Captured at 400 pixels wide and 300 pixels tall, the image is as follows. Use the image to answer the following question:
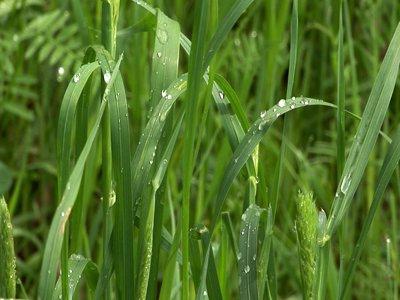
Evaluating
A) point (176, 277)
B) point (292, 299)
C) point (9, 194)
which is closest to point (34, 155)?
point (9, 194)

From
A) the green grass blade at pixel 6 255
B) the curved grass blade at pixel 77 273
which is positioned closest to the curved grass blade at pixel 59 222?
the green grass blade at pixel 6 255

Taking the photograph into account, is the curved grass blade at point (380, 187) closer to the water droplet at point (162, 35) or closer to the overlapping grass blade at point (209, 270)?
the overlapping grass blade at point (209, 270)

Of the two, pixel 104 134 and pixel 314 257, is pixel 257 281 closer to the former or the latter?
pixel 314 257

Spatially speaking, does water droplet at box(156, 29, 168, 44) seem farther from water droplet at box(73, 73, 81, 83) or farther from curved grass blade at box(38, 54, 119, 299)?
curved grass blade at box(38, 54, 119, 299)

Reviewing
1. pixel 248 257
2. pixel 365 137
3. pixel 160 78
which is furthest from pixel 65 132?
pixel 365 137

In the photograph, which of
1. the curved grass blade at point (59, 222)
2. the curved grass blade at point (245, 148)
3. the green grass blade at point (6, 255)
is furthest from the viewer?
the curved grass blade at point (245, 148)

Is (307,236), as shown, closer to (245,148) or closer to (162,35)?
(245,148)
